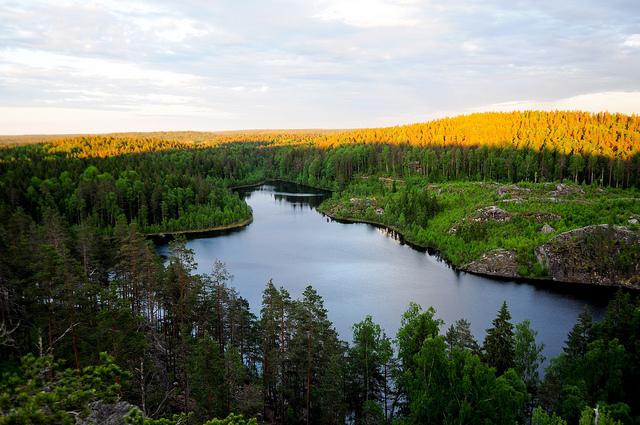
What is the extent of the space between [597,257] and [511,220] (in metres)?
18.2

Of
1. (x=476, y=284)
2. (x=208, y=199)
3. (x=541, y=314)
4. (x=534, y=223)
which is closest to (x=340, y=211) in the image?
(x=208, y=199)

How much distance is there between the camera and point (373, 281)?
203 feet

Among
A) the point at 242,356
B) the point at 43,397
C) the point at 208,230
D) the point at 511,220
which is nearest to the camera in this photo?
the point at 43,397

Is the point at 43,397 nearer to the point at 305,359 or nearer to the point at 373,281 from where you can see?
the point at 305,359

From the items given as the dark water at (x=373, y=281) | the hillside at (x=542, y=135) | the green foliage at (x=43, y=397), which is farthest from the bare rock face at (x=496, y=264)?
the hillside at (x=542, y=135)

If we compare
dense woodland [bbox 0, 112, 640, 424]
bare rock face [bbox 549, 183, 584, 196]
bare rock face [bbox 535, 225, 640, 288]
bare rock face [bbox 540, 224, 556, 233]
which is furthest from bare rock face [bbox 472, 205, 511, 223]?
dense woodland [bbox 0, 112, 640, 424]

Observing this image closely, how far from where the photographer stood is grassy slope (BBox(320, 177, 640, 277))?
69.9m

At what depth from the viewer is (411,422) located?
21.9 meters

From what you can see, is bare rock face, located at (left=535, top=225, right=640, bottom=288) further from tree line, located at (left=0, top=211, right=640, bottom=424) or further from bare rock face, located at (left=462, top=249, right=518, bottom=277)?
tree line, located at (left=0, top=211, right=640, bottom=424)

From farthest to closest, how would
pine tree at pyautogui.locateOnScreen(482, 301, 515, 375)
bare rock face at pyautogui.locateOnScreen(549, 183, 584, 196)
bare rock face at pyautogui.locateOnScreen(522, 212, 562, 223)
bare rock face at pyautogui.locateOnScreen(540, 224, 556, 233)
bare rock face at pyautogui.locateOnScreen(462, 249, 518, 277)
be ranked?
1. bare rock face at pyautogui.locateOnScreen(549, 183, 584, 196)
2. bare rock face at pyautogui.locateOnScreen(522, 212, 562, 223)
3. bare rock face at pyautogui.locateOnScreen(540, 224, 556, 233)
4. bare rock face at pyautogui.locateOnScreen(462, 249, 518, 277)
5. pine tree at pyautogui.locateOnScreen(482, 301, 515, 375)

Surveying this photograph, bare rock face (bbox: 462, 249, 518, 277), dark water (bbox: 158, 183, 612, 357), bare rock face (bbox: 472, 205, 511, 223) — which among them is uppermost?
bare rock face (bbox: 472, 205, 511, 223)

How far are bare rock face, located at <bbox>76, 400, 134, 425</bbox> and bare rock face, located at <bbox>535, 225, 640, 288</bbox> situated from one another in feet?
201

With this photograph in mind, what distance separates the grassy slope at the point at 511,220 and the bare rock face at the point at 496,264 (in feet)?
3.57

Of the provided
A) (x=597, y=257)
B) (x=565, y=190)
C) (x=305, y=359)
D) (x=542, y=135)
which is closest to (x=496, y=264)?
(x=597, y=257)
